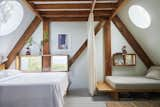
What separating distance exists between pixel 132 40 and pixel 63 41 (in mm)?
2133

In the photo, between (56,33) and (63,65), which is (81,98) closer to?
(63,65)

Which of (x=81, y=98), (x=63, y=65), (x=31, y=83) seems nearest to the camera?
(x=31, y=83)

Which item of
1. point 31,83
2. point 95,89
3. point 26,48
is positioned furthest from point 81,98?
point 26,48

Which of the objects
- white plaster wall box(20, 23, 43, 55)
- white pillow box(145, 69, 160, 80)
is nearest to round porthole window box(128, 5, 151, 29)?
white pillow box(145, 69, 160, 80)

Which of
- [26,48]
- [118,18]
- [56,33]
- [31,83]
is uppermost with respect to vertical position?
[118,18]

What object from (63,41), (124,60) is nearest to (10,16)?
(63,41)

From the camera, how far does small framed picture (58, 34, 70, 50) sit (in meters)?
6.36

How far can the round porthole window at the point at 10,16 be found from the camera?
5801 mm

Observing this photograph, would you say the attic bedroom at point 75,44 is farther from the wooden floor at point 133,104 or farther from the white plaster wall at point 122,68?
the wooden floor at point 133,104

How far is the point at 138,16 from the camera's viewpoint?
19.0 feet

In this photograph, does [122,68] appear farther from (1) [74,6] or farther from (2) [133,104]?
(1) [74,6]

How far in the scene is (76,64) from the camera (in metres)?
6.38

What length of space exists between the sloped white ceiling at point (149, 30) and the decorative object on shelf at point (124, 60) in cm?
47

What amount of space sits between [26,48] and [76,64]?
1.63 meters
